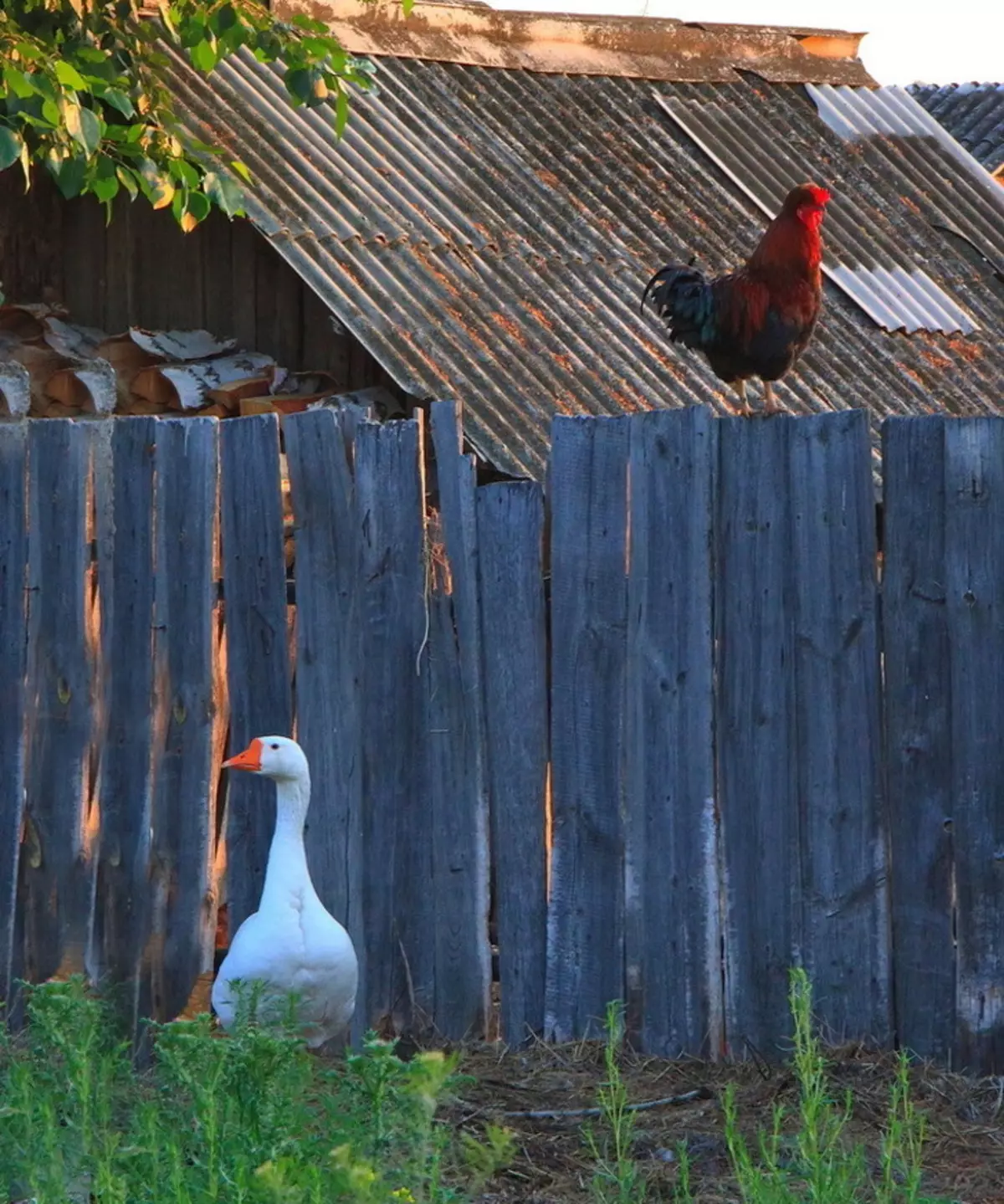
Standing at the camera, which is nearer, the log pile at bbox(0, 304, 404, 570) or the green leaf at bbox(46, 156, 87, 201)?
the green leaf at bbox(46, 156, 87, 201)

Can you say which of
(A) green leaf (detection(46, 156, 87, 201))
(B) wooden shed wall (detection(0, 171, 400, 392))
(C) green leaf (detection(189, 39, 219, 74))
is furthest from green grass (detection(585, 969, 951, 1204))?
(B) wooden shed wall (detection(0, 171, 400, 392))

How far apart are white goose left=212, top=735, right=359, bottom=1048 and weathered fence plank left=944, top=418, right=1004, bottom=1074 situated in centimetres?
156

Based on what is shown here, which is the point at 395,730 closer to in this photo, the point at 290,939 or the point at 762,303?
the point at 290,939

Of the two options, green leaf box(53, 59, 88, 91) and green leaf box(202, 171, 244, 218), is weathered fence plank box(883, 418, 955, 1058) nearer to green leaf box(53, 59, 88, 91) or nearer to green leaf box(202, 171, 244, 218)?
green leaf box(53, 59, 88, 91)

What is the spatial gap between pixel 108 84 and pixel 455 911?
3797mm

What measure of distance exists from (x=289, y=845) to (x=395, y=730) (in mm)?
461

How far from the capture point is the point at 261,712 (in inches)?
213

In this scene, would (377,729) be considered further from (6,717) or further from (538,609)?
(6,717)

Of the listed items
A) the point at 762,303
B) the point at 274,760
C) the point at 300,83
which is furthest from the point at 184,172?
the point at 274,760

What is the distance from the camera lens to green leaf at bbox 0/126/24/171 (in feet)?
21.4

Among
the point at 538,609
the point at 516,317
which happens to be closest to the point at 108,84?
the point at 516,317

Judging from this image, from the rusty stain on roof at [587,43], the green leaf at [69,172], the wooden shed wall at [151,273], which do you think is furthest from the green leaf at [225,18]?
the rusty stain on roof at [587,43]

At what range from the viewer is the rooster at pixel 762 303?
7.06 meters

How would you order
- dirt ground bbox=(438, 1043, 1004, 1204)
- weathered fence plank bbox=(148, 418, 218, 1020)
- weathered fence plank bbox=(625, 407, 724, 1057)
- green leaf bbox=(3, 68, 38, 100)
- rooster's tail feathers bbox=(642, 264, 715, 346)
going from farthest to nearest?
rooster's tail feathers bbox=(642, 264, 715, 346), green leaf bbox=(3, 68, 38, 100), weathered fence plank bbox=(148, 418, 218, 1020), weathered fence plank bbox=(625, 407, 724, 1057), dirt ground bbox=(438, 1043, 1004, 1204)
